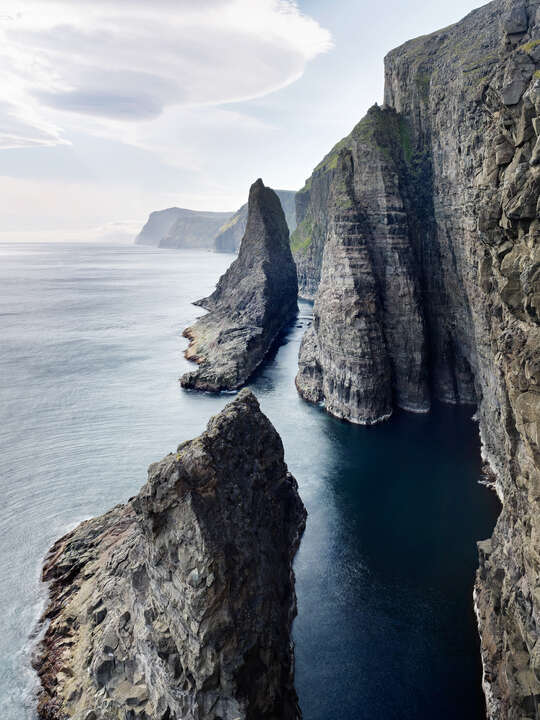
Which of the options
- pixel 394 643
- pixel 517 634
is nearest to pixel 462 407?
pixel 394 643

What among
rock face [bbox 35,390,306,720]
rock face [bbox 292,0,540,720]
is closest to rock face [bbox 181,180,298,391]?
rock face [bbox 292,0,540,720]

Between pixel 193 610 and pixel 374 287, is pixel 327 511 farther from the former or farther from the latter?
pixel 374 287

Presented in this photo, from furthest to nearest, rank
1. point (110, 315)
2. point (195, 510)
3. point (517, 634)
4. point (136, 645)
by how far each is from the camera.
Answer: point (110, 315), point (136, 645), point (195, 510), point (517, 634)

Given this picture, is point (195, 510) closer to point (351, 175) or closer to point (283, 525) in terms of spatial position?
point (283, 525)

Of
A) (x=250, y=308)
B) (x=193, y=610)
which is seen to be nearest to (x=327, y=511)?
(x=193, y=610)

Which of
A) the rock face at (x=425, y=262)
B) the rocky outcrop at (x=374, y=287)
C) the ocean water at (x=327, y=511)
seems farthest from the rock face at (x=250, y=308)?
the rocky outcrop at (x=374, y=287)

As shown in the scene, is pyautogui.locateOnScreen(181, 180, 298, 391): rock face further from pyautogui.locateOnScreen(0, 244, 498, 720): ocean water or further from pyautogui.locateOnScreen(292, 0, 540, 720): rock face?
pyautogui.locateOnScreen(292, 0, 540, 720): rock face

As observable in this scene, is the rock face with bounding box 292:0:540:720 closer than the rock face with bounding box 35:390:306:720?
No
